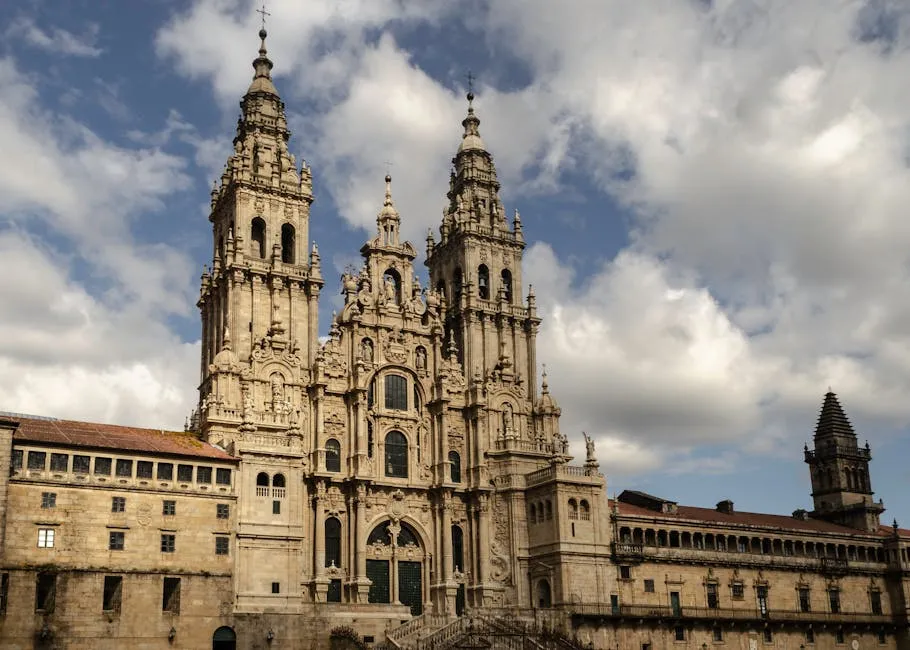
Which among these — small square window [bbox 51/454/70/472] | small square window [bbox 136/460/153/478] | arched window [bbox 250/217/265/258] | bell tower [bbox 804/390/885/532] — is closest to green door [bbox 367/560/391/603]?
small square window [bbox 136/460/153/478]

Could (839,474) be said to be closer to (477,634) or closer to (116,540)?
(477,634)

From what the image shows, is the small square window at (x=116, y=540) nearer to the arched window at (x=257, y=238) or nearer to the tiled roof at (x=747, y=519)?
the arched window at (x=257, y=238)

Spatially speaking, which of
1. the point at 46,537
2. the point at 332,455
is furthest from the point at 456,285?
the point at 46,537

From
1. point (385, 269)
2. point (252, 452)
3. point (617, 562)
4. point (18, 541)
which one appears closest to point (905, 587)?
point (617, 562)

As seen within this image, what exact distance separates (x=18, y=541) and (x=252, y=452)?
15.5 m

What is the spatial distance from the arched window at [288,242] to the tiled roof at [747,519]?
31.5 metres

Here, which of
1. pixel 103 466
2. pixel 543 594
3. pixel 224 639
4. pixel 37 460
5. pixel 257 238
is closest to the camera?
pixel 37 460

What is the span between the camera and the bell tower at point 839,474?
105m

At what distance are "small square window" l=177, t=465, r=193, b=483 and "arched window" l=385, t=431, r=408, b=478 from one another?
19.4 meters

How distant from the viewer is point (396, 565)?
8375 cm

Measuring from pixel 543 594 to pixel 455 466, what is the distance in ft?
39.6

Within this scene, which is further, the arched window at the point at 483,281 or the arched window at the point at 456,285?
the arched window at the point at 483,281

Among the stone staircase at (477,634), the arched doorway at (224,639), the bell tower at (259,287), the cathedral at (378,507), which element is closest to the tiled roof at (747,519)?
the cathedral at (378,507)

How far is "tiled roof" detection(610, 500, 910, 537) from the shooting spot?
299ft
